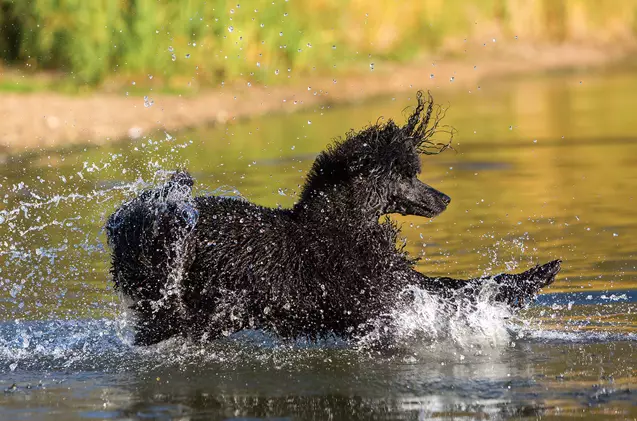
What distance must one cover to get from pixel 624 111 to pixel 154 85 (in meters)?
7.88

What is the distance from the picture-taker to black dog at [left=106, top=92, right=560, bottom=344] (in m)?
7.23

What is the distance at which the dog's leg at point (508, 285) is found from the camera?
7824mm

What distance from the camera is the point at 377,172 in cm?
750

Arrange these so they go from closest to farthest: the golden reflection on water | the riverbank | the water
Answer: the water → the golden reflection on water → the riverbank

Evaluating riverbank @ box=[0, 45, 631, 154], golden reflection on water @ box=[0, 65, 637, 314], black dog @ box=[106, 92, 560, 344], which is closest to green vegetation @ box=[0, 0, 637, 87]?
riverbank @ box=[0, 45, 631, 154]

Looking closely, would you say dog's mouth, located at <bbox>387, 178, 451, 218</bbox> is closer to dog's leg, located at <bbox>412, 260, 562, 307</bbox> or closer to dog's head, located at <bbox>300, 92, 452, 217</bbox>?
dog's head, located at <bbox>300, 92, 452, 217</bbox>

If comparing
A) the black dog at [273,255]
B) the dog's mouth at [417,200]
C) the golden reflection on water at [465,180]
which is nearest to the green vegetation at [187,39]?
the golden reflection on water at [465,180]

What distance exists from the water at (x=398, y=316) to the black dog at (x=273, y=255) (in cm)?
25

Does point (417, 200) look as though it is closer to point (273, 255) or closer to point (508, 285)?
point (508, 285)

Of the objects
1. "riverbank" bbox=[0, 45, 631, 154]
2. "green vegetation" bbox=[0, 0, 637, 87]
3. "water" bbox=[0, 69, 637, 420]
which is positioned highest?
"green vegetation" bbox=[0, 0, 637, 87]

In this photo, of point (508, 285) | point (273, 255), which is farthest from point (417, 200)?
point (273, 255)

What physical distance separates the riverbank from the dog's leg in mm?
7144

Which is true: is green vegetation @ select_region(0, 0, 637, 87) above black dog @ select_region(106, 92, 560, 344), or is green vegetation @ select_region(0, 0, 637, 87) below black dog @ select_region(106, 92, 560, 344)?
above

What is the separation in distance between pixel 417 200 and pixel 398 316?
27.8 inches
